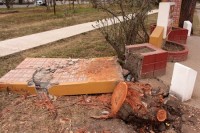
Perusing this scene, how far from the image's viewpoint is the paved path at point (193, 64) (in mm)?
4504

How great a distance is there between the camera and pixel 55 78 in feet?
16.0

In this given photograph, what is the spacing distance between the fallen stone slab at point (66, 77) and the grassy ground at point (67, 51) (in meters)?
0.82

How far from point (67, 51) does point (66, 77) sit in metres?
2.47

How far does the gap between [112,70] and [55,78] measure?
105 centimetres

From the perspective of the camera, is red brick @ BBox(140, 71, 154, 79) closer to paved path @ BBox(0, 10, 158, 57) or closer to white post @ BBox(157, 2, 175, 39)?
white post @ BBox(157, 2, 175, 39)

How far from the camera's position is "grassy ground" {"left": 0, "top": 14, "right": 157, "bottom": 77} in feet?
21.3

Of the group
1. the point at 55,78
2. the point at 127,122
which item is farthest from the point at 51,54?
the point at 127,122

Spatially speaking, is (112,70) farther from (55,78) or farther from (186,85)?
(186,85)

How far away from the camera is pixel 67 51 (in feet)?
23.9

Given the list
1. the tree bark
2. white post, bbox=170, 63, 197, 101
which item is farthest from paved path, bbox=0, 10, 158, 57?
white post, bbox=170, 63, 197, 101

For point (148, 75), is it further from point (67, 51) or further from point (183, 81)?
point (67, 51)

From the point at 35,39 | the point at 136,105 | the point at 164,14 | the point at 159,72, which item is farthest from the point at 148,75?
the point at 35,39

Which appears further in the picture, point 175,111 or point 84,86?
point 84,86

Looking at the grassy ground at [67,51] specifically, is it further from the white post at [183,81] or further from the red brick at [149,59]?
the white post at [183,81]
